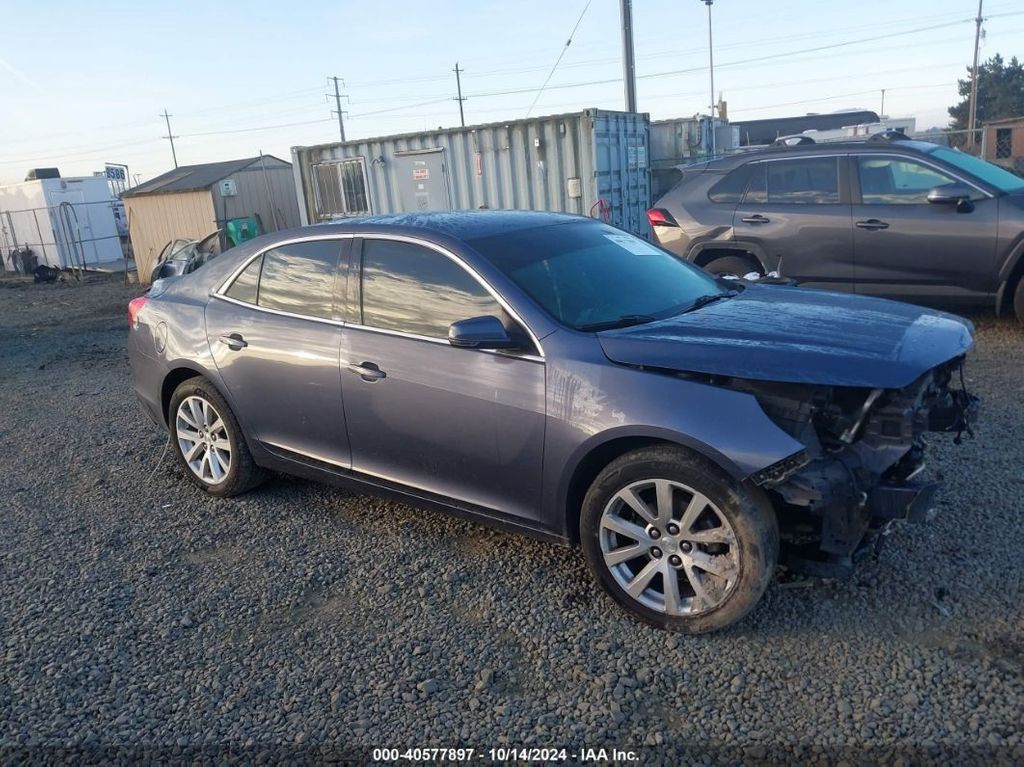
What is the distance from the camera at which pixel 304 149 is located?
16.1 m

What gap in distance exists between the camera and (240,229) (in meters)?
19.5

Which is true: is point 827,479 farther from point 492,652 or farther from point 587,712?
point 492,652

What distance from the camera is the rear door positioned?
7699 mm

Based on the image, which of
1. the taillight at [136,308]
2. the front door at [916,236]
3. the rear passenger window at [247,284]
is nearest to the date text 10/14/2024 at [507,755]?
the rear passenger window at [247,284]

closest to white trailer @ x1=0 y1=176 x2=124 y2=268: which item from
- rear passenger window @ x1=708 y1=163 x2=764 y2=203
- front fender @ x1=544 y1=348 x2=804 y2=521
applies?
rear passenger window @ x1=708 y1=163 x2=764 y2=203

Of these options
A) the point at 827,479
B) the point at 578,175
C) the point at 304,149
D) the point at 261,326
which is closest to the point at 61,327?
the point at 304,149

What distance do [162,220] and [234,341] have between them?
60.6 ft

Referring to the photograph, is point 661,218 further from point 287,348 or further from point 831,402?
point 831,402

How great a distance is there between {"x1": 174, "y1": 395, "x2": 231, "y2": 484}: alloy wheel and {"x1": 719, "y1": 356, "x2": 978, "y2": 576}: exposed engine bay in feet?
A: 10.1

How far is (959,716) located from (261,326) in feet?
11.9

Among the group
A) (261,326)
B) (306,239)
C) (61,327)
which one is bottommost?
(61,327)

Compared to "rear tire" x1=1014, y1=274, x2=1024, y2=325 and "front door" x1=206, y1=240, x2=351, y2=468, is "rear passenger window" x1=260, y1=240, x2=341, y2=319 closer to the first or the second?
"front door" x1=206, y1=240, x2=351, y2=468

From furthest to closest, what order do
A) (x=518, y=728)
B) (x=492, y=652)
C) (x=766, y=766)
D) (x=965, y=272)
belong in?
(x=965, y=272)
(x=492, y=652)
(x=518, y=728)
(x=766, y=766)

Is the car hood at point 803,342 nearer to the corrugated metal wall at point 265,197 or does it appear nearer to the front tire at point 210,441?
the front tire at point 210,441
